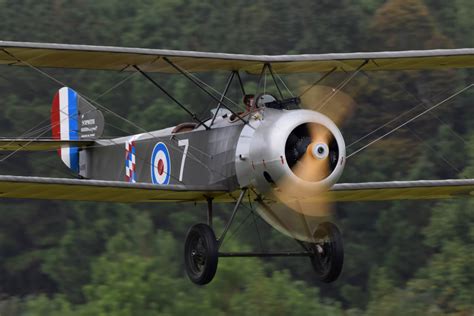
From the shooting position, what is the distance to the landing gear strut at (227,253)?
472 inches

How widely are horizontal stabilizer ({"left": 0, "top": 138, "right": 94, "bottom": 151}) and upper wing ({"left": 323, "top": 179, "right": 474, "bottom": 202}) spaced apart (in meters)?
3.38

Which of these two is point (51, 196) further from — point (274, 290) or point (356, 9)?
point (356, 9)

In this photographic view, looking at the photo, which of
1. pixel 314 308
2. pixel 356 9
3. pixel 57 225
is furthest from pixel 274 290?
pixel 356 9

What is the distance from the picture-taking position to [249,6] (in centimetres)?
5641

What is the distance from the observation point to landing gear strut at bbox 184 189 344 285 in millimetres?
12000

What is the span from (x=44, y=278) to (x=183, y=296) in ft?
49.6

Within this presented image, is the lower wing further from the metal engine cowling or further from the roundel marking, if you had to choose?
the metal engine cowling

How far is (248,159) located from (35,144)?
3.99 metres

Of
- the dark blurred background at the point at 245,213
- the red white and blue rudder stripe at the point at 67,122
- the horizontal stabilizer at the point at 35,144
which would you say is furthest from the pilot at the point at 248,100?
the dark blurred background at the point at 245,213

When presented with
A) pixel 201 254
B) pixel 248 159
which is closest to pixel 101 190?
pixel 201 254

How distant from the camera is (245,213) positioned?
1559 inches

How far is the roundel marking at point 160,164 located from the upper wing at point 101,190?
1.38ft

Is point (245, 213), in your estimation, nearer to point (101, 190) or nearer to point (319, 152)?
point (101, 190)

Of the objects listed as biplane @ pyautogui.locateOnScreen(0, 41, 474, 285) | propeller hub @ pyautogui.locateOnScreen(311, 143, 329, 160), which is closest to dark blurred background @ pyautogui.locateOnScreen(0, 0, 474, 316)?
biplane @ pyautogui.locateOnScreen(0, 41, 474, 285)
